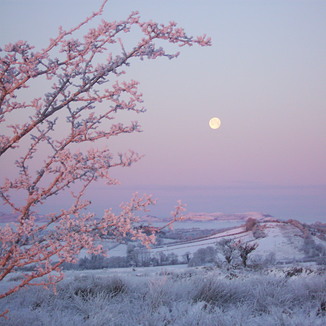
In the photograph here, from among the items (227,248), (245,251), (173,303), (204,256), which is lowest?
(204,256)

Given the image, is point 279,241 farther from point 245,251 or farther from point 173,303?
point 173,303

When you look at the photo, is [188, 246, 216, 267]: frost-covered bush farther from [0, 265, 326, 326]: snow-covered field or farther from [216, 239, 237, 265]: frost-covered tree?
[0, 265, 326, 326]: snow-covered field

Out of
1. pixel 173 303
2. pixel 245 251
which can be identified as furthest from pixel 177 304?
pixel 245 251

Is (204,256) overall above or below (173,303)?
below

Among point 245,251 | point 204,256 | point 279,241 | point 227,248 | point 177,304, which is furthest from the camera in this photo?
point 279,241

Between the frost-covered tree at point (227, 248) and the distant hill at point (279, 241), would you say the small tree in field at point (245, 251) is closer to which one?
the frost-covered tree at point (227, 248)

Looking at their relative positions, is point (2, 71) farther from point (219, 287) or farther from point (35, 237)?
point (219, 287)

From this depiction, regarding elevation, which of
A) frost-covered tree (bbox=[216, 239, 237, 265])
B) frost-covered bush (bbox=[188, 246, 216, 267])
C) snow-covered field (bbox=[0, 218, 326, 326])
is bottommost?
frost-covered bush (bbox=[188, 246, 216, 267])

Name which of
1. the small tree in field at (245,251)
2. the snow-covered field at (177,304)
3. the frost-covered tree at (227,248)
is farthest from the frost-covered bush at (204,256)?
the snow-covered field at (177,304)

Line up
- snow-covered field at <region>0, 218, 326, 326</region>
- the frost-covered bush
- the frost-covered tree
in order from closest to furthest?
snow-covered field at <region>0, 218, 326, 326</region>, the frost-covered tree, the frost-covered bush

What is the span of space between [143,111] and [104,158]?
547 millimetres

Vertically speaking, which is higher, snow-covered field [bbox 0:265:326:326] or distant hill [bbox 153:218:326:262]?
snow-covered field [bbox 0:265:326:326]

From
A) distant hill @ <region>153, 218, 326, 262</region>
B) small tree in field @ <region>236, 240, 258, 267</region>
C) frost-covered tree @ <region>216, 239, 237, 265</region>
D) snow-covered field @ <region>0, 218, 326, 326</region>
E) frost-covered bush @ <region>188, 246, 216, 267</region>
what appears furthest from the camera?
distant hill @ <region>153, 218, 326, 262</region>

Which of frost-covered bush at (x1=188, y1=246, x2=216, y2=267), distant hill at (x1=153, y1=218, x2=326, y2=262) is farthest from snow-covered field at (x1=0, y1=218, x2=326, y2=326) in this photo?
distant hill at (x1=153, y1=218, x2=326, y2=262)
